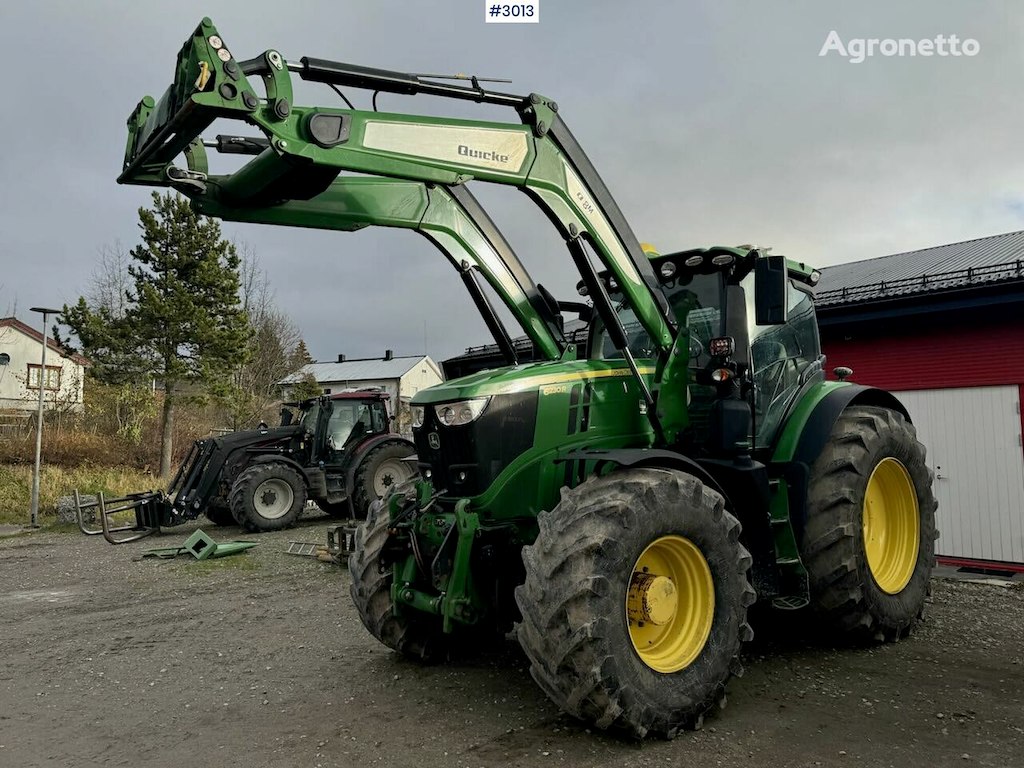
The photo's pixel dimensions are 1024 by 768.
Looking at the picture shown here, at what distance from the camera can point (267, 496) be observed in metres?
13.4

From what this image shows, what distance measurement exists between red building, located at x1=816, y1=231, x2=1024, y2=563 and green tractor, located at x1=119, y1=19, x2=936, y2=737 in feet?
13.9

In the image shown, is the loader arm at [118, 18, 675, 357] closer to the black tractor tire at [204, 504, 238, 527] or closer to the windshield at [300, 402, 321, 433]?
the windshield at [300, 402, 321, 433]

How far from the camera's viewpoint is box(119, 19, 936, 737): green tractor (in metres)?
3.76

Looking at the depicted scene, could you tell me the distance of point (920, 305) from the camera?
977 cm

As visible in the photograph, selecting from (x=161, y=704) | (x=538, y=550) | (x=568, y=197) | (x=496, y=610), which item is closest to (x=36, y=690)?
(x=161, y=704)

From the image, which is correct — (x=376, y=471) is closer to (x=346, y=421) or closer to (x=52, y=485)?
(x=346, y=421)

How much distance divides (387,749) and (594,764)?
1008 millimetres

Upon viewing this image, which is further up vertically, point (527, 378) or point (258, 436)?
point (527, 378)

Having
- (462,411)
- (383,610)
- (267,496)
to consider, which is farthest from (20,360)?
(462,411)

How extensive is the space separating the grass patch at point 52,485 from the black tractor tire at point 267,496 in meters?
4.87

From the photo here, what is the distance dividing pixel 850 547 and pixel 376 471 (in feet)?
33.8

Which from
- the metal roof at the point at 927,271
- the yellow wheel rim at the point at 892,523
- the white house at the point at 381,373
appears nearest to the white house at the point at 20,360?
the white house at the point at 381,373

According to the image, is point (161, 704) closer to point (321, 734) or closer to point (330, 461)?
point (321, 734)

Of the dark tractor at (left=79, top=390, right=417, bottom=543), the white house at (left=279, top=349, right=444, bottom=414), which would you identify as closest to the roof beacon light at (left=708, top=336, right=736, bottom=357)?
the dark tractor at (left=79, top=390, right=417, bottom=543)
